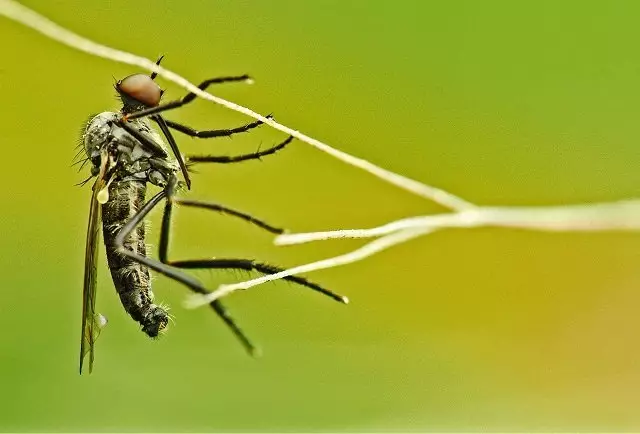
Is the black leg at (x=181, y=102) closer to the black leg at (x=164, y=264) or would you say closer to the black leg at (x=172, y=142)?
the black leg at (x=172, y=142)

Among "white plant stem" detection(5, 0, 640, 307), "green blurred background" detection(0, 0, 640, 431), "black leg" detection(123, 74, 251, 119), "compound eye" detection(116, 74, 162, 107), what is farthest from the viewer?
"green blurred background" detection(0, 0, 640, 431)

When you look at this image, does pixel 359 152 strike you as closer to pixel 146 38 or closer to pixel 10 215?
pixel 146 38

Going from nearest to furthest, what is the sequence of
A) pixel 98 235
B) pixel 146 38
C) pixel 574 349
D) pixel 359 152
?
pixel 98 235 → pixel 574 349 → pixel 359 152 → pixel 146 38

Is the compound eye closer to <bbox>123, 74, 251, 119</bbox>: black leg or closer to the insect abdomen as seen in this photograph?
<bbox>123, 74, 251, 119</bbox>: black leg

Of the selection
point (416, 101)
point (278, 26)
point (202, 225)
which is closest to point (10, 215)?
point (202, 225)

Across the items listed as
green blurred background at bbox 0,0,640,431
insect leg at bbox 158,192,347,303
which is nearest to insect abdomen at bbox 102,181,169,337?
insect leg at bbox 158,192,347,303

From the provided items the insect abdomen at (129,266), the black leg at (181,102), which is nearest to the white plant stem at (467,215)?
the black leg at (181,102)
